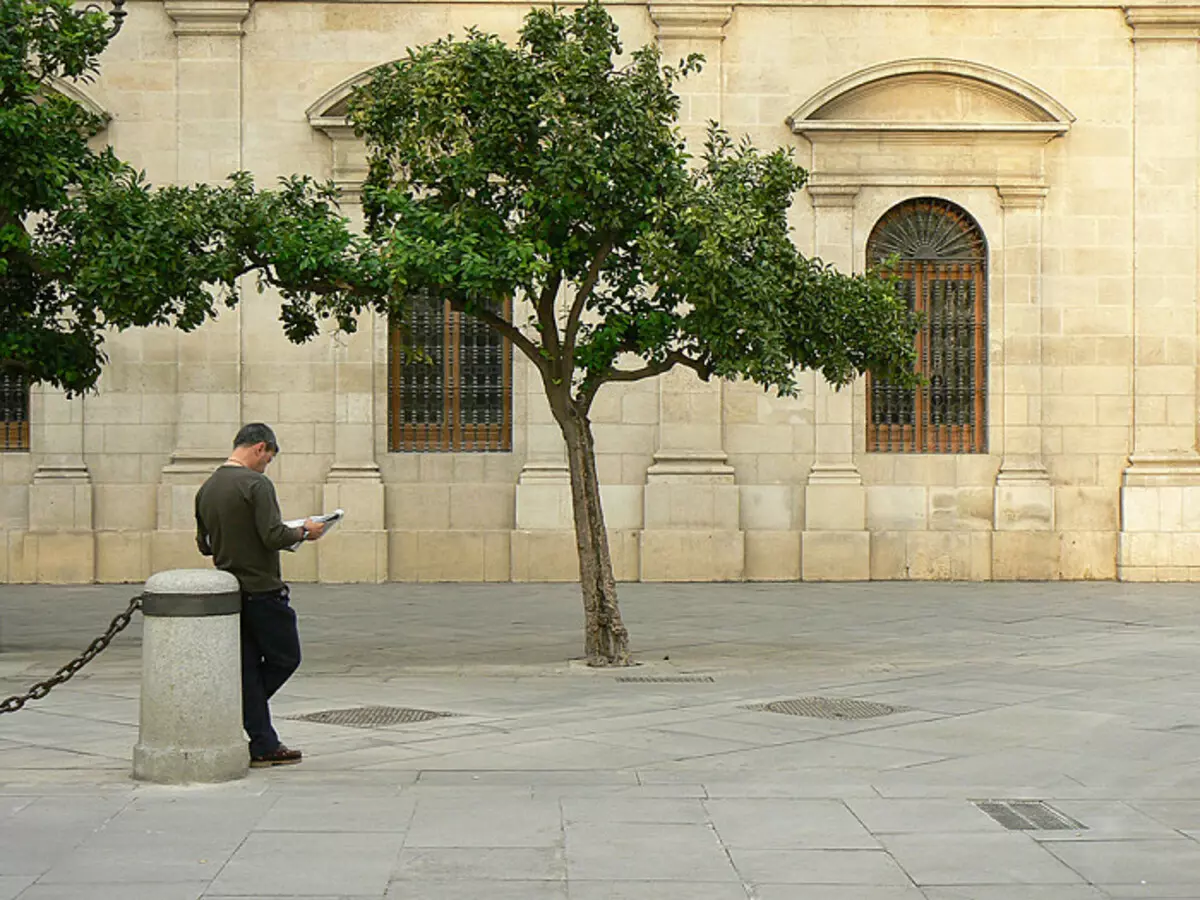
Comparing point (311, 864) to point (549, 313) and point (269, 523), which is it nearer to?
point (269, 523)

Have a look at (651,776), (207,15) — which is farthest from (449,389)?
(651,776)

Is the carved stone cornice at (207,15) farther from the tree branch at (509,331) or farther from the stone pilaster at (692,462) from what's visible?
the tree branch at (509,331)

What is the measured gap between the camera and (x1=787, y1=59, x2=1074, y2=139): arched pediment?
23.2m

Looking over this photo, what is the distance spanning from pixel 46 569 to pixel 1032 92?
45.7 feet

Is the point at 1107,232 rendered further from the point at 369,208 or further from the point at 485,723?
the point at 485,723

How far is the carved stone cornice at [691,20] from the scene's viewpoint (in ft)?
75.9

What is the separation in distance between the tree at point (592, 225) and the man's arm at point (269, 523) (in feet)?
14.1

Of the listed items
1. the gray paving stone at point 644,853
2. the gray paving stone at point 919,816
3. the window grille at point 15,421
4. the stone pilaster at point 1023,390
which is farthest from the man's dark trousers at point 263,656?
the stone pilaster at point 1023,390

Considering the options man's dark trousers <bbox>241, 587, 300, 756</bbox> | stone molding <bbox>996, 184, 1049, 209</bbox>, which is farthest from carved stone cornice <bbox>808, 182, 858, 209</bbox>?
man's dark trousers <bbox>241, 587, 300, 756</bbox>

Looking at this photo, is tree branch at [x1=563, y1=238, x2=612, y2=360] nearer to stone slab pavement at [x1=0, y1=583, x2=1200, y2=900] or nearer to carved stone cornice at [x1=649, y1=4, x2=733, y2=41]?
stone slab pavement at [x1=0, y1=583, x2=1200, y2=900]

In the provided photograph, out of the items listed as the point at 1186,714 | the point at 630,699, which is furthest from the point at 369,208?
the point at 1186,714

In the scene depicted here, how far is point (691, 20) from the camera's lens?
23.2m

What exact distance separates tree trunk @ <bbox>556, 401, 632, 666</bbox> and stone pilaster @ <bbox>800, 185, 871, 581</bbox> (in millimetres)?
8531

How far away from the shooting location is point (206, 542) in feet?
32.9
